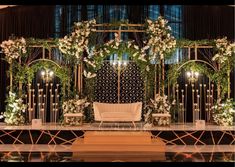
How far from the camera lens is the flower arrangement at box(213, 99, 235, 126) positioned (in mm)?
10586

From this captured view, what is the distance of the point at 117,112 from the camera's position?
1073cm

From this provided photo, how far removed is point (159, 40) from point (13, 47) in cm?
352

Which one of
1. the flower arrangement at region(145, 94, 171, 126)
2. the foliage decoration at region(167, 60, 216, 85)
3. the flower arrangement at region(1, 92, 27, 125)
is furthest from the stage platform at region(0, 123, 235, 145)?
the foliage decoration at region(167, 60, 216, 85)

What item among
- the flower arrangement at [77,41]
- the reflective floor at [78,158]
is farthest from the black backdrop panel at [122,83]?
the reflective floor at [78,158]

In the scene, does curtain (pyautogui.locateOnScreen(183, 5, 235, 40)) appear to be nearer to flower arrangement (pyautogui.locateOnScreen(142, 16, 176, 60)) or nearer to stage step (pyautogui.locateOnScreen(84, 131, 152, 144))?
flower arrangement (pyautogui.locateOnScreen(142, 16, 176, 60))

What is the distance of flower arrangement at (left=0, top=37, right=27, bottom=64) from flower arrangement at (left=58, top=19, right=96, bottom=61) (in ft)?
2.96

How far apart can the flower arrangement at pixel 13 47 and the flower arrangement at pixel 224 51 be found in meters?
4.64

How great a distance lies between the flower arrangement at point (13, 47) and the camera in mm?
10742

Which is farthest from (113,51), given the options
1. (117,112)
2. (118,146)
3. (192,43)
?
(118,146)

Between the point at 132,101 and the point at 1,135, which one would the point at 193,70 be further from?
the point at 1,135
